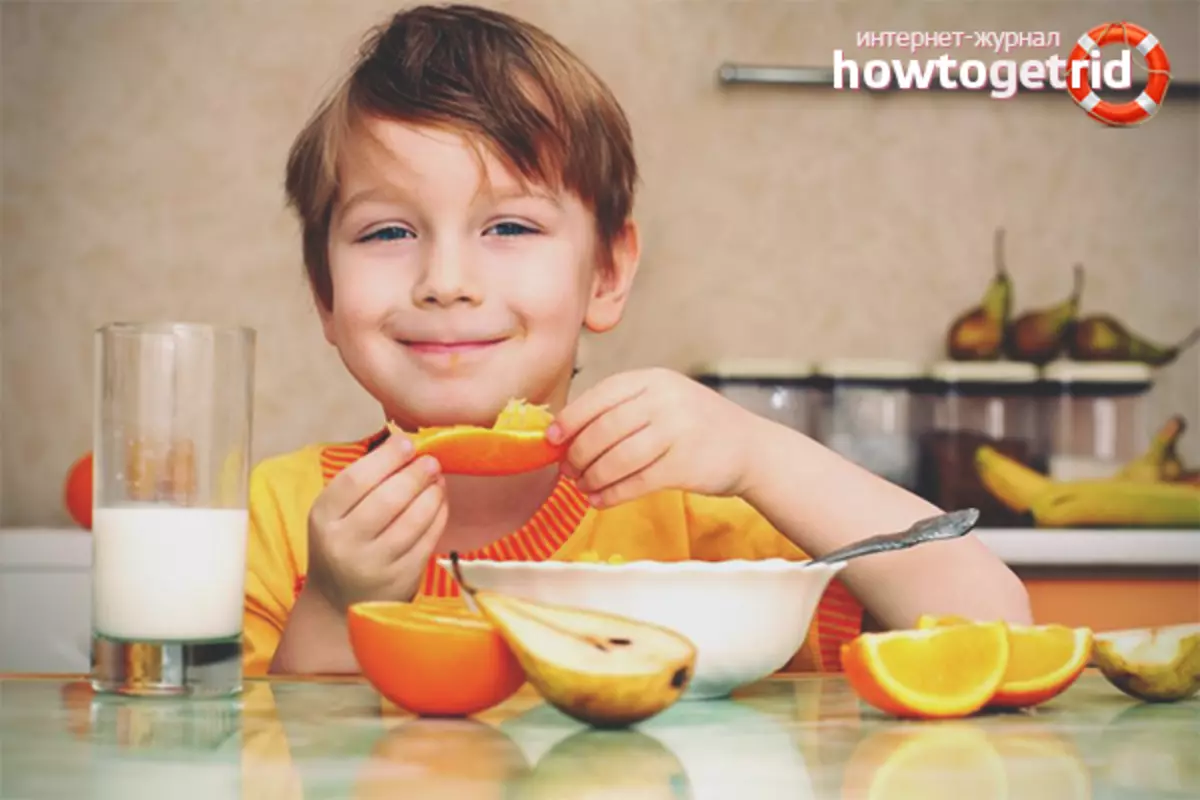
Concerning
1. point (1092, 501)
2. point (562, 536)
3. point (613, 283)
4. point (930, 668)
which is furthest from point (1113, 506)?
point (930, 668)

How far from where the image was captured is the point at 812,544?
1.11 metres

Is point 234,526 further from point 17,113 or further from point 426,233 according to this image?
point 17,113

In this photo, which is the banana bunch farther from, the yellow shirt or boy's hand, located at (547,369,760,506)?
boy's hand, located at (547,369,760,506)

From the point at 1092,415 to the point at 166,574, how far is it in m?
1.79

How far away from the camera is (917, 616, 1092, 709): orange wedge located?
2.30ft

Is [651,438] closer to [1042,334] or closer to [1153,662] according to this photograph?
[1153,662]

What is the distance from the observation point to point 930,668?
678mm

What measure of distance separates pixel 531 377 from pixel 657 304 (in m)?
1.05

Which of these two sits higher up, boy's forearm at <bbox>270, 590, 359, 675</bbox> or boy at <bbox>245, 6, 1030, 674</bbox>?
boy at <bbox>245, 6, 1030, 674</bbox>

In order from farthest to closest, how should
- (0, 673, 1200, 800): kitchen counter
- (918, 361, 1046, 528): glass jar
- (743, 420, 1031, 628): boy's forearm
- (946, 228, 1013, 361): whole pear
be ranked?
(946, 228, 1013, 361): whole pear < (918, 361, 1046, 528): glass jar < (743, 420, 1031, 628): boy's forearm < (0, 673, 1200, 800): kitchen counter

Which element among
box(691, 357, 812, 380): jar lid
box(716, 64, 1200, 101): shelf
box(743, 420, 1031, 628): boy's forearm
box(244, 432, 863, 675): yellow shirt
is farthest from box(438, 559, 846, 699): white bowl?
box(716, 64, 1200, 101): shelf

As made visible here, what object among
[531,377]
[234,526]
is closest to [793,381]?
[531,377]

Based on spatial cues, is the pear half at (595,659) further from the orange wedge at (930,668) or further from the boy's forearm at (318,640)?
the boy's forearm at (318,640)

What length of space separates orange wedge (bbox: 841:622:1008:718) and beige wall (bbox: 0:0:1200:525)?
66.8 inches
